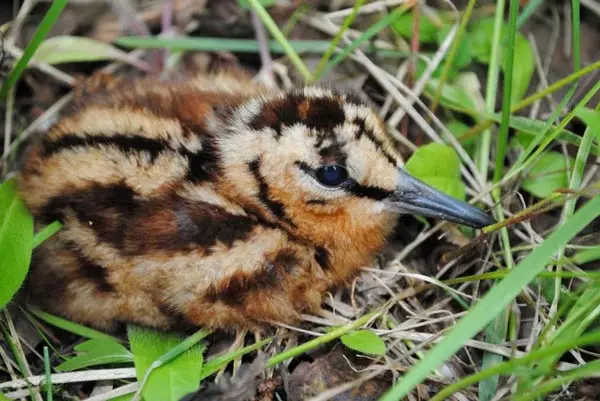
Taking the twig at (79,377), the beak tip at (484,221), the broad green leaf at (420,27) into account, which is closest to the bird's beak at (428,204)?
the beak tip at (484,221)

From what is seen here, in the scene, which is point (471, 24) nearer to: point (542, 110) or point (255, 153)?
point (542, 110)

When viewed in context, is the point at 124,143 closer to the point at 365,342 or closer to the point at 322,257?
the point at 322,257

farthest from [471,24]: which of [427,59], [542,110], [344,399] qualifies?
[344,399]

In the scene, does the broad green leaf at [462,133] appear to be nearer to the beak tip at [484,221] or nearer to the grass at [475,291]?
the grass at [475,291]

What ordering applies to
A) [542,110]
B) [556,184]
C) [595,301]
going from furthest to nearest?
[542,110] < [556,184] < [595,301]

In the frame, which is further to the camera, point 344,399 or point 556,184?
point 556,184

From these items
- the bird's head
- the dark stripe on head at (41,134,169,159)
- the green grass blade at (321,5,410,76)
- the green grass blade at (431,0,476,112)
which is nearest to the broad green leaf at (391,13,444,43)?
the green grass blade at (321,5,410,76)
